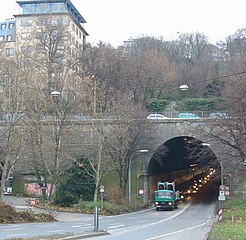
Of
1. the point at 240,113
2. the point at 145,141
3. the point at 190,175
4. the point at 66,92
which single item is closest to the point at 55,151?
the point at 66,92

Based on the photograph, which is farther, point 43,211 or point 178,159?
point 178,159

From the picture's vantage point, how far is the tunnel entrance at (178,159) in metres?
57.4

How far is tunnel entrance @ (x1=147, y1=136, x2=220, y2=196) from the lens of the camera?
57.4 meters

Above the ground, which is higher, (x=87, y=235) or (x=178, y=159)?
(x=178, y=159)

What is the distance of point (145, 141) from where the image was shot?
55062mm

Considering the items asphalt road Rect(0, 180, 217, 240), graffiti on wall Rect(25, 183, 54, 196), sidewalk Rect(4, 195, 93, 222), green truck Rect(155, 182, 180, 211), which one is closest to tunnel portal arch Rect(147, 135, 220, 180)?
green truck Rect(155, 182, 180, 211)

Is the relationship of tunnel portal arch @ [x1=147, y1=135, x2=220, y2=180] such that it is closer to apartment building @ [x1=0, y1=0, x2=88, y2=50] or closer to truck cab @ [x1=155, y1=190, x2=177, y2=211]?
truck cab @ [x1=155, y1=190, x2=177, y2=211]

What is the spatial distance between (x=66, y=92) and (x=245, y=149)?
57.0 ft

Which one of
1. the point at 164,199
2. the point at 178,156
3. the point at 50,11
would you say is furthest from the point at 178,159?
the point at 50,11

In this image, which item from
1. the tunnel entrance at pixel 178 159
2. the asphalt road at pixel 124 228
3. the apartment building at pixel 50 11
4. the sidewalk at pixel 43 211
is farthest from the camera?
the apartment building at pixel 50 11

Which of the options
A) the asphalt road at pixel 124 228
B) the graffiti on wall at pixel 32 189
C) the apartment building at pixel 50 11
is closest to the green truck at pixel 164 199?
the asphalt road at pixel 124 228

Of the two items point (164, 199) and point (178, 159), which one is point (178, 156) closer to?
point (178, 159)

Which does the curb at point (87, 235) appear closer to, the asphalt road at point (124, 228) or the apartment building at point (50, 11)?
the asphalt road at point (124, 228)

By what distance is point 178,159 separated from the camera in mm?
72938
